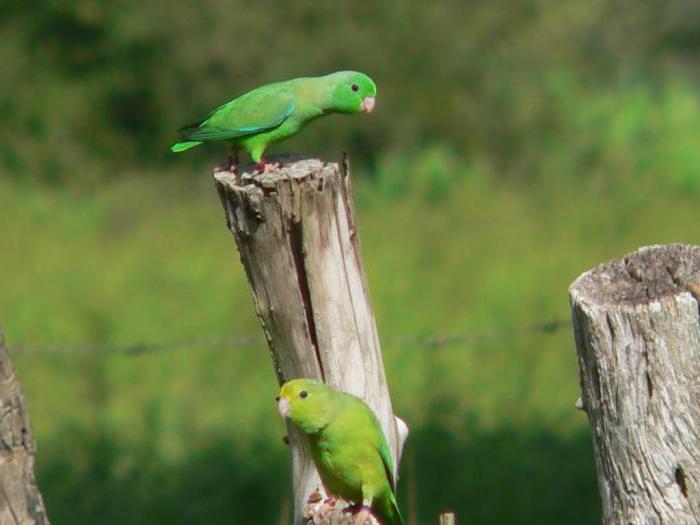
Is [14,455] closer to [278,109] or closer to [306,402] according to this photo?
[306,402]

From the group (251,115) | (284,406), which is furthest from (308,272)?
(251,115)

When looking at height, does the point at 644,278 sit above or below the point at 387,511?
above

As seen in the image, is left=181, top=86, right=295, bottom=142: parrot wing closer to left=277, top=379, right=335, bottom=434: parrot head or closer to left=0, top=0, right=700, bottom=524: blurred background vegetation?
left=277, top=379, right=335, bottom=434: parrot head

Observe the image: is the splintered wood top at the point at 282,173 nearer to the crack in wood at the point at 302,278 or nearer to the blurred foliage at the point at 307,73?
the crack in wood at the point at 302,278

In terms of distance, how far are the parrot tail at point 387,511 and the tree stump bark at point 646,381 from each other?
86 cm

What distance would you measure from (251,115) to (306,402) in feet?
4.36

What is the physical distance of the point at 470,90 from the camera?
2014cm

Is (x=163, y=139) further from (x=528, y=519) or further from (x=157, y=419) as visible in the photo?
(x=528, y=519)

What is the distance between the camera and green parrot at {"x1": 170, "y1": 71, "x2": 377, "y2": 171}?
16.4 feet

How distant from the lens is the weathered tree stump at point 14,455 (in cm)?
340

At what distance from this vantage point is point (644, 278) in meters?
3.80

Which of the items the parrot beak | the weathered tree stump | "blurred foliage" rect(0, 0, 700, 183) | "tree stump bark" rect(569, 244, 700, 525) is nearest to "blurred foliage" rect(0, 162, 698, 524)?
the parrot beak

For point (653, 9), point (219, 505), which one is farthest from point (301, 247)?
point (653, 9)

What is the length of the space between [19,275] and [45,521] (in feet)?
33.7
